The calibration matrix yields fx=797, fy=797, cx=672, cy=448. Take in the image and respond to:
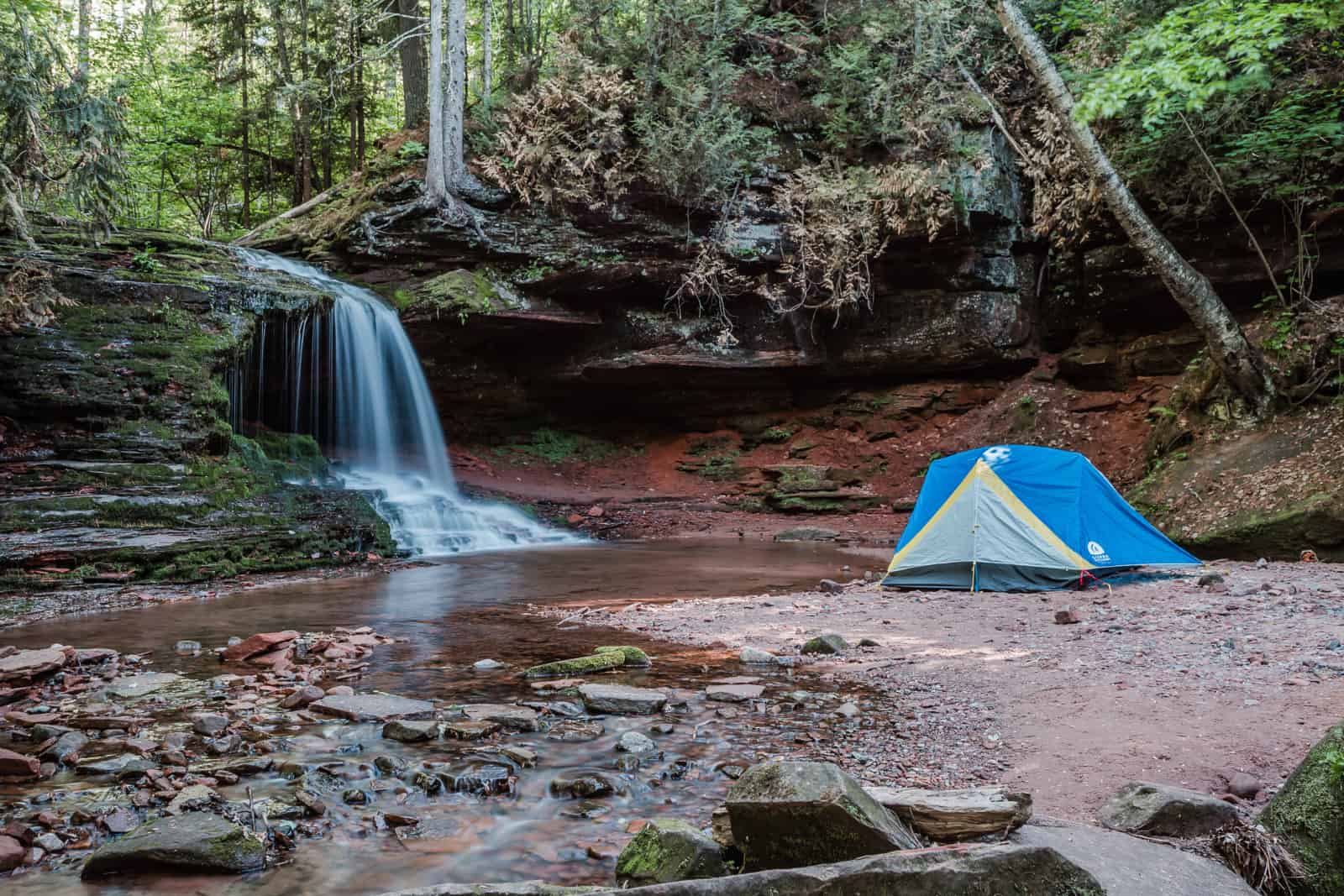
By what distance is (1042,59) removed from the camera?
9922mm

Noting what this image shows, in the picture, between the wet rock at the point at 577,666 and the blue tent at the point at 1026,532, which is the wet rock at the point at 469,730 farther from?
the blue tent at the point at 1026,532

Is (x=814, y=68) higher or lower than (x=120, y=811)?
higher

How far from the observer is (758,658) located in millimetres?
5070

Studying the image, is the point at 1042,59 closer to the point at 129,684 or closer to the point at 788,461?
the point at 788,461

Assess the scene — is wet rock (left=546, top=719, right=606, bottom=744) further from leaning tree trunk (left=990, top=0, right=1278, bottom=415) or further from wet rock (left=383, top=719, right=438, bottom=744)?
leaning tree trunk (left=990, top=0, right=1278, bottom=415)

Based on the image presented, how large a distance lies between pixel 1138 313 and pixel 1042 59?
6.41m

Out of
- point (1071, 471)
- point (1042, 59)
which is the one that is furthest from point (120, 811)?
point (1042, 59)

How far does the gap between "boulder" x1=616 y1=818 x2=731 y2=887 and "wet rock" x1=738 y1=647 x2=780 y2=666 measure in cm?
269

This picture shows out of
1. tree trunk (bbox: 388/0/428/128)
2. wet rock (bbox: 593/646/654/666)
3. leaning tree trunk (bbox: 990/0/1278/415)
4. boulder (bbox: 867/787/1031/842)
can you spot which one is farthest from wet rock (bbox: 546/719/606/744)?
tree trunk (bbox: 388/0/428/128)

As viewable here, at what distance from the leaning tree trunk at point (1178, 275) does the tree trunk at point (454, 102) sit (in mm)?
9881

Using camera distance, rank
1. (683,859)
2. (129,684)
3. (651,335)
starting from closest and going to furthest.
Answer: (683,859), (129,684), (651,335)

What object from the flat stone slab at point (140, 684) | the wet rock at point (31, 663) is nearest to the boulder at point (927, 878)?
the flat stone slab at point (140, 684)

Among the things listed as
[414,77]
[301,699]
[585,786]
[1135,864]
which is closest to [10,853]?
[301,699]

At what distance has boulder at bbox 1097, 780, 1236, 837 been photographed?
2.35 meters
